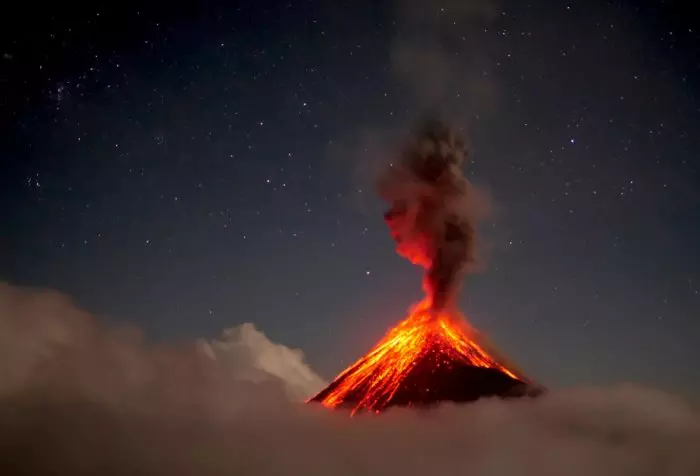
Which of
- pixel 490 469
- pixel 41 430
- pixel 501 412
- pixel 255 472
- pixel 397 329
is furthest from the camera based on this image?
pixel 397 329

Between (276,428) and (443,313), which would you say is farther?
(276,428)

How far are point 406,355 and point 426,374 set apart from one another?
4.90 meters

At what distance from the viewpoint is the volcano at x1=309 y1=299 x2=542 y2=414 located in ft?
216

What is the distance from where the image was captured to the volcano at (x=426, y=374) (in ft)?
216

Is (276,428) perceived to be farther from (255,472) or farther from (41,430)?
(41,430)

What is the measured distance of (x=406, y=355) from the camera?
73.4 metres

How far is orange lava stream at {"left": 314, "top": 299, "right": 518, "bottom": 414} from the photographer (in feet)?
226

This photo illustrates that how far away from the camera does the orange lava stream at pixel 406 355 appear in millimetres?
69000

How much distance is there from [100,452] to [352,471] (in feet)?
83.1

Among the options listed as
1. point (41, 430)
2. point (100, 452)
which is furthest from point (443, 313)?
point (41, 430)

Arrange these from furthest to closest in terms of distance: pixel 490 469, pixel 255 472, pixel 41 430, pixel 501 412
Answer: pixel 501 412 < pixel 490 469 < pixel 255 472 < pixel 41 430

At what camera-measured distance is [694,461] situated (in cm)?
6406

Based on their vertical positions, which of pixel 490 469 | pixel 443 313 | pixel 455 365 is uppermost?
pixel 443 313

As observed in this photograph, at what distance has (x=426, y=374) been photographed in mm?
69062
